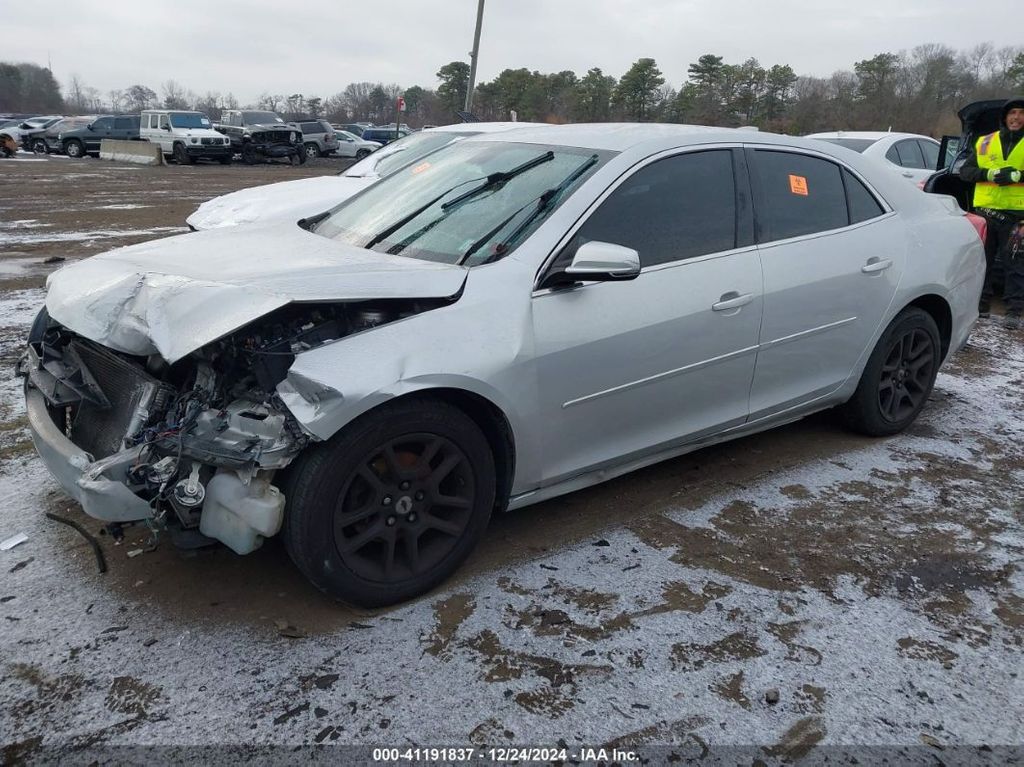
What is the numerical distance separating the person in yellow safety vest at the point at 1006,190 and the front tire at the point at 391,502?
6227 mm

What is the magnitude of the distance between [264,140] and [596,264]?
2905cm

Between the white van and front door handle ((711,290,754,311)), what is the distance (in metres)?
28.7

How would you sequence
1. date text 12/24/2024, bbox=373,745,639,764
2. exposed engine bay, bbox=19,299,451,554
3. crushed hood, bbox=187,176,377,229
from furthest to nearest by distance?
crushed hood, bbox=187,176,377,229
exposed engine bay, bbox=19,299,451,554
date text 12/24/2024, bbox=373,745,639,764

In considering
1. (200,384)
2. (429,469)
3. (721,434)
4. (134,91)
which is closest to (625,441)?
(721,434)

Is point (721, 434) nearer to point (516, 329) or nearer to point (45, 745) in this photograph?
point (516, 329)

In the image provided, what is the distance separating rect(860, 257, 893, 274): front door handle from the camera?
4036 mm

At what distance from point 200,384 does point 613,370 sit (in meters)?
1.52

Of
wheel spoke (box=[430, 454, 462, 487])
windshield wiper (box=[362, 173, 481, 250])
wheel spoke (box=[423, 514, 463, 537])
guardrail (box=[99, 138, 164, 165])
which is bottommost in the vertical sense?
guardrail (box=[99, 138, 164, 165])

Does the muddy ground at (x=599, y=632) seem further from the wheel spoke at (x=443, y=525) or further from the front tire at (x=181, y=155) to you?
the front tire at (x=181, y=155)

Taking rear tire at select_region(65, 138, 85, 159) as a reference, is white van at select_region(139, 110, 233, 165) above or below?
above

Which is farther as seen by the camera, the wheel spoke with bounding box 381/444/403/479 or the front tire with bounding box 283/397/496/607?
the wheel spoke with bounding box 381/444/403/479

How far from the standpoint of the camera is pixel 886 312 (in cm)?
418

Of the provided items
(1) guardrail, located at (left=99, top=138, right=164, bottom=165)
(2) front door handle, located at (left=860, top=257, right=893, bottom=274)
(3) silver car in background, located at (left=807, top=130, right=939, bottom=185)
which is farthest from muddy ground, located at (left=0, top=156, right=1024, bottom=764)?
(1) guardrail, located at (left=99, top=138, right=164, bottom=165)

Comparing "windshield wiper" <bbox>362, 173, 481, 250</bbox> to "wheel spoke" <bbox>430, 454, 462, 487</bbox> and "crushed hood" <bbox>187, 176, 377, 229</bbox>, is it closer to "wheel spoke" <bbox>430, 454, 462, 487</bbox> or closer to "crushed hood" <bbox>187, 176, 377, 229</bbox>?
"wheel spoke" <bbox>430, 454, 462, 487</bbox>
